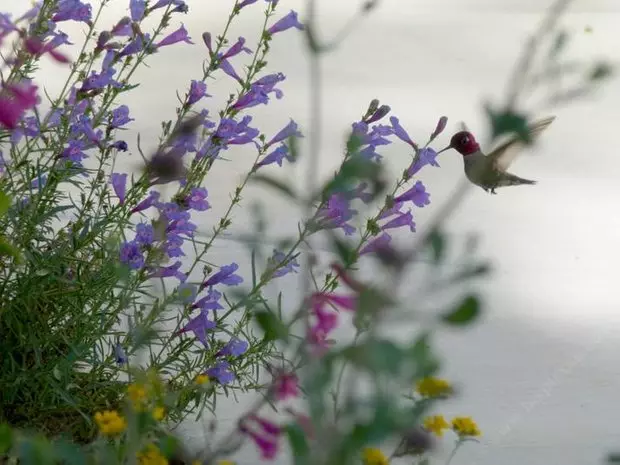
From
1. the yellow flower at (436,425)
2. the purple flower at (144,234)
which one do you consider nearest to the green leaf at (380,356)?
the yellow flower at (436,425)

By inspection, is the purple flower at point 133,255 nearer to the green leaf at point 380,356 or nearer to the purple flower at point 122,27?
the purple flower at point 122,27

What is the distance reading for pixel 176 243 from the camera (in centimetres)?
253

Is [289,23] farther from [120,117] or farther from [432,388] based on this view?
[432,388]

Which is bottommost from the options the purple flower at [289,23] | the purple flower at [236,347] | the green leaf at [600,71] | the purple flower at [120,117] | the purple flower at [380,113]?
the green leaf at [600,71]

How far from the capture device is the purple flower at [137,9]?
101 inches

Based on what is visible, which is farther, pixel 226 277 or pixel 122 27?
pixel 226 277

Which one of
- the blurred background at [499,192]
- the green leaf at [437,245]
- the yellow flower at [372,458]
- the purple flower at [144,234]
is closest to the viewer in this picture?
the green leaf at [437,245]

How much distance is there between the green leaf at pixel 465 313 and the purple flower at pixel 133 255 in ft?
4.54

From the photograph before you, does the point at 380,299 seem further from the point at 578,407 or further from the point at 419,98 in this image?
the point at 419,98

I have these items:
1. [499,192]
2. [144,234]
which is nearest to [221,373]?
[144,234]

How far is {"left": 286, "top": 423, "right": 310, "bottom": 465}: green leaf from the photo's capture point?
1.20m

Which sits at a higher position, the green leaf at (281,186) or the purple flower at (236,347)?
the purple flower at (236,347)

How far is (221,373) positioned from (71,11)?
0.73 meters

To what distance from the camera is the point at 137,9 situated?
258 centimetres
